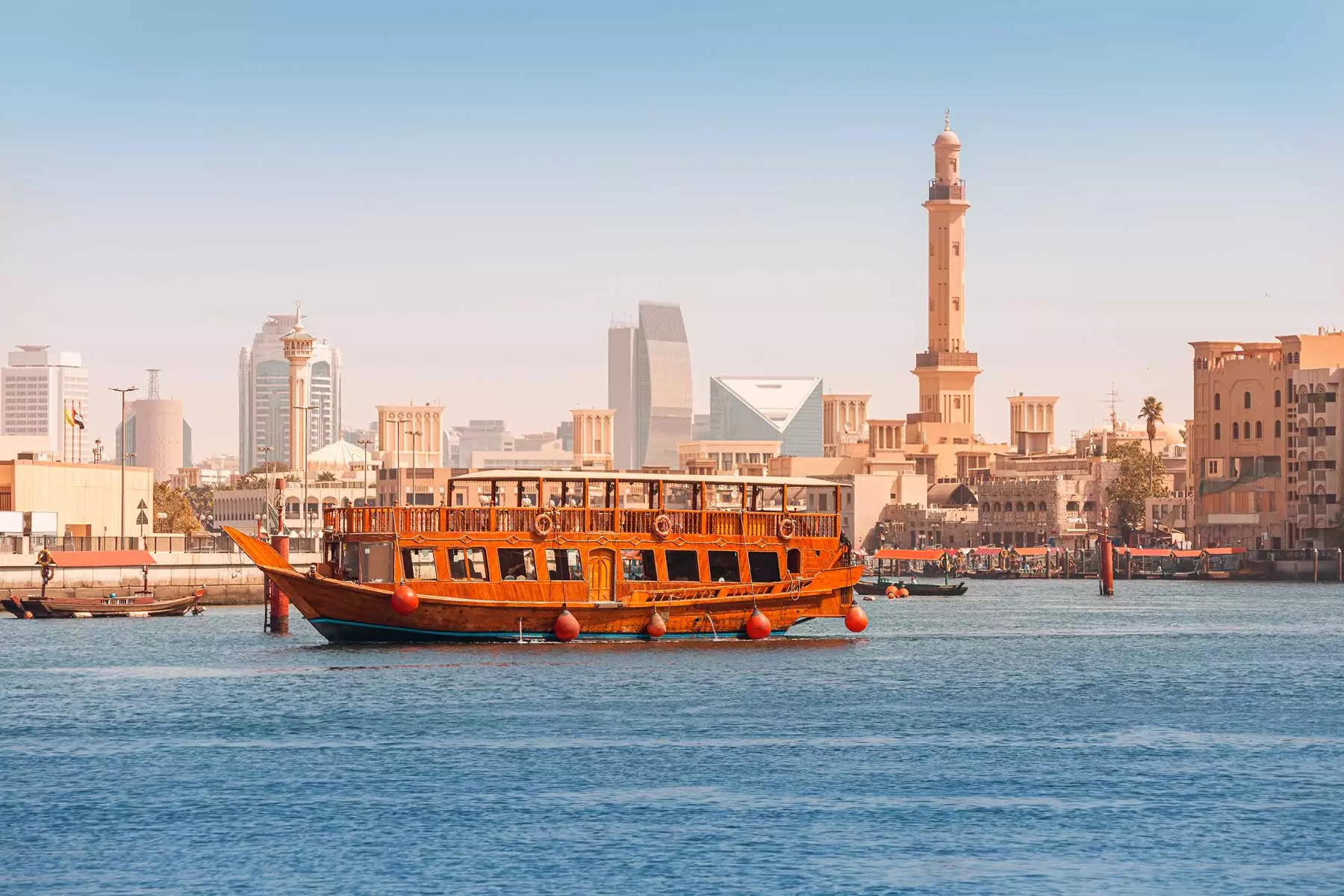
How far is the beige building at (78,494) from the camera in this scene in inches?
4542

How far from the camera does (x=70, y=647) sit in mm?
73500

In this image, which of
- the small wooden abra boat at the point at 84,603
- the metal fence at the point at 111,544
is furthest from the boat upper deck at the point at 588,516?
the metal fence at the point at 111,544

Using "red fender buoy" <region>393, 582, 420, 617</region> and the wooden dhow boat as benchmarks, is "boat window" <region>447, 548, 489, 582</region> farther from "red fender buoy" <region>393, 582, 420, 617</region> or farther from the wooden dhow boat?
"red fender buoy" <region>393, 582, 420, 617</region>

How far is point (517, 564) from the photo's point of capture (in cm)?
6781

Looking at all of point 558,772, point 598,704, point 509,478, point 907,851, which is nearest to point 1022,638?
point 509,478

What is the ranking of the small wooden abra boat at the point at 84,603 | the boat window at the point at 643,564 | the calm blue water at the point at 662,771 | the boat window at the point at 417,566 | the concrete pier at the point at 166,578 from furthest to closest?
the concrete pier at the point at 166,578
the small wooden abra boat at the point at 84,603
the boat window at the point at 643,564
the boat window at the point at 417,566
the calm blue water at the point at 662,771

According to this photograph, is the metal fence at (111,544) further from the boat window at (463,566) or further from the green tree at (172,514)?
the boat window at (463,566)

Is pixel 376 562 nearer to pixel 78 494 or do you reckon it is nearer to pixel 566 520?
pixel 566 520

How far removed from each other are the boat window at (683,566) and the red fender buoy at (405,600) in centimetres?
905

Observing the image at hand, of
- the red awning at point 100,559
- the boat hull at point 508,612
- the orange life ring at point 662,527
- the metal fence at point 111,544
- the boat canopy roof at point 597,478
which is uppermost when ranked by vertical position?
the boat canopy roof at point 597,478

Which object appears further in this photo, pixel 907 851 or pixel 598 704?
pixel 598 704

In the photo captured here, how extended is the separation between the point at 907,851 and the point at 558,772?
975 cm

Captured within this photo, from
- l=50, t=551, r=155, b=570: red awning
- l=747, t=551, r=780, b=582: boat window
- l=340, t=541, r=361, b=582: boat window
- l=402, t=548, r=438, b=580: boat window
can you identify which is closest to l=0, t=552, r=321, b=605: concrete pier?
l=50, t=551, r=155, b=570: red awning

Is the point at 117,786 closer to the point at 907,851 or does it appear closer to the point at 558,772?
the point at 558,772
